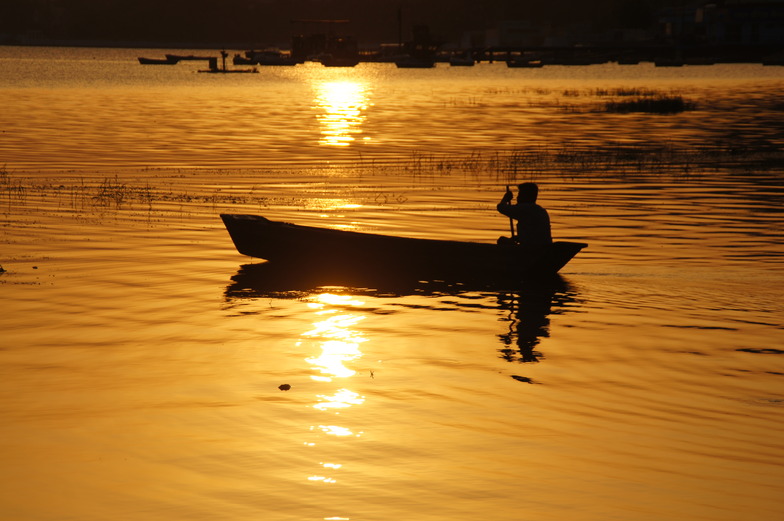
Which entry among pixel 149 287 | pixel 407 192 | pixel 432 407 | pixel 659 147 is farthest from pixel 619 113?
pixel 432 407

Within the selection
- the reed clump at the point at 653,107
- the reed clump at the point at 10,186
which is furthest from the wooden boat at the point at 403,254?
the reed clump at the point at 653,107

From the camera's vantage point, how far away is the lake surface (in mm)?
9773

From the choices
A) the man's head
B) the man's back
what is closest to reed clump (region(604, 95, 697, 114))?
the man's back

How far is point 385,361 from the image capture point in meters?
14.1

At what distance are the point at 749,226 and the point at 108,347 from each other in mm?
16537

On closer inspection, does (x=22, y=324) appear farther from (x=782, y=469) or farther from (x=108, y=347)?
(x=782, y=469)

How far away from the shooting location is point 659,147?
46.3m

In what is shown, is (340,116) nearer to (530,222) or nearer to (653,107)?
(653,107)

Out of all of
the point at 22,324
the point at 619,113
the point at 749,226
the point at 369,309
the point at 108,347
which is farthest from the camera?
the point at 619,113

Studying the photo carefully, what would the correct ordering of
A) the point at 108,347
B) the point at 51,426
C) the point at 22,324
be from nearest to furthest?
the point at 51,426 < the point at 108,347 < the point at 22,324

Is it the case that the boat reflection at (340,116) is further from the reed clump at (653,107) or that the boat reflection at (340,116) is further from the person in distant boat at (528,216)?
the person in distant boat at (528,216)

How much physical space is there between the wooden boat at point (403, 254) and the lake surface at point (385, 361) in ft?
1.28

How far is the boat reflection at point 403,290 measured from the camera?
1683cm

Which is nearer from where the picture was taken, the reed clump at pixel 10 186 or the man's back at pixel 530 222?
the man's back at pixel 530 222
